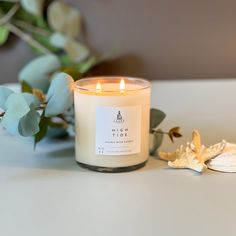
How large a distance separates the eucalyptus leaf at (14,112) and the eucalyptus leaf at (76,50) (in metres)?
0.54

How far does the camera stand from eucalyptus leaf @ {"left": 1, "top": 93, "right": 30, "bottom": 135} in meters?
0.58

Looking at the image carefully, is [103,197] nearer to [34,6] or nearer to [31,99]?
[31,99]

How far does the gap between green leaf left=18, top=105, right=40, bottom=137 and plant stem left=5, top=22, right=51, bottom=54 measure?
1.87 feet

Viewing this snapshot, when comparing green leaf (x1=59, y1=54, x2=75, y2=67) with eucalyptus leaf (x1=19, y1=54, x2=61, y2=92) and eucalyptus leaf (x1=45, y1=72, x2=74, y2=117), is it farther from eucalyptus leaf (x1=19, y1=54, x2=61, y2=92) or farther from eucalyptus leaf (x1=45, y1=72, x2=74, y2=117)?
eucalyptus leaf (x1=45, y1=72, x2=74, y2=117)

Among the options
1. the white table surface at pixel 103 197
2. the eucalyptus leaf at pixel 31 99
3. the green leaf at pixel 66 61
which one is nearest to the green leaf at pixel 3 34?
the green leaf at pixel 66 61

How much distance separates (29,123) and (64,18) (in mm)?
569

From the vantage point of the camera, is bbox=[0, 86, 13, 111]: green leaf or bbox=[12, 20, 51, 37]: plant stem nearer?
bbox=[0, 86, 13, 111]: green leaf

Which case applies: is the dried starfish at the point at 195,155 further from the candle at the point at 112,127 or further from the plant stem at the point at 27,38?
the plant stem at the point at 27,38

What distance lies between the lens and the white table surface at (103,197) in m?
0.46

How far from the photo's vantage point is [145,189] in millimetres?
564

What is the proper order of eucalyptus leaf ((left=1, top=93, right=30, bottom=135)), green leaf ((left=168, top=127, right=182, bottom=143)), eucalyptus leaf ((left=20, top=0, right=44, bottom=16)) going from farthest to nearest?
eucalyptus leaf ((left=20, top=0, right=44, bottom=16)) → green leaf ((left=168, top=127, right=182, bottom=143)) → eucalyptus leaf ((left=1, top=93, right=30, bottom=135))

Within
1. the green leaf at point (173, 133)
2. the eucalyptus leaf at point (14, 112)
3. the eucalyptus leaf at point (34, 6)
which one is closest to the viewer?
the eucalyptus leaf at point (14, 112)

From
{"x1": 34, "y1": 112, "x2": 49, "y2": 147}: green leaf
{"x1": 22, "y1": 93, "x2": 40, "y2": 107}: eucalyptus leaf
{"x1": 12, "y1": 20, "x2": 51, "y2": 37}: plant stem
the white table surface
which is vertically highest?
{"x1": 12, "y1": 20, "x2": 51, "y2": 37}: plant stem

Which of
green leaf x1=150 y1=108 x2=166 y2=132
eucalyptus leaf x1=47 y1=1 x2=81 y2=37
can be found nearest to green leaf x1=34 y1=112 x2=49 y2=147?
green leaf x1=150 y1=108 x2=166 y2=132
